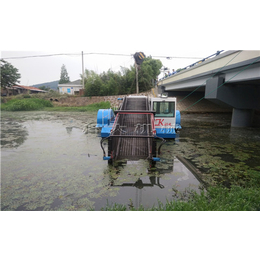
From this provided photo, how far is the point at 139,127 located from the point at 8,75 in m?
37.0

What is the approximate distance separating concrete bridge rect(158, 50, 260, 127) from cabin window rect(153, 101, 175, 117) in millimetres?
3783

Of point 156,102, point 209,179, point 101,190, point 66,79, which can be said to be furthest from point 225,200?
point 66,79

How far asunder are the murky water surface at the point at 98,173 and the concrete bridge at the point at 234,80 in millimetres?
3827

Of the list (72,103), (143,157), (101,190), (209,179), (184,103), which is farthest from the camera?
(72,103)

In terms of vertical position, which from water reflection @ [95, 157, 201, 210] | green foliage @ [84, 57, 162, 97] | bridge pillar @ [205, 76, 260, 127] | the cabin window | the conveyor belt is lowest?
water reflection @ [95, 157, 201, 210]

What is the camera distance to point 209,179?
5594 millimetres

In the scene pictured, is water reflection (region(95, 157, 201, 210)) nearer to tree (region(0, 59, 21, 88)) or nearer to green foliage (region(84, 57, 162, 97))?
green foliage (region(84, 57, 162, 97))

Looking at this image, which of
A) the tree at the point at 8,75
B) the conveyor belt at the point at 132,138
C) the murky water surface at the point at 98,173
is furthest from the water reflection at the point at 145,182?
the tree at the point at 8,75

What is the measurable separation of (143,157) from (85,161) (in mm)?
2129

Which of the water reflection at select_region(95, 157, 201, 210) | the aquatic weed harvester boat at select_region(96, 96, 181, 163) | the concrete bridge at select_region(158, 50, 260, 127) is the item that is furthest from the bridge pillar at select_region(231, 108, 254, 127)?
the water reflection at select_region(95, 157, 201, 210)

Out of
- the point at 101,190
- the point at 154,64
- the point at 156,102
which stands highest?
the point at 154,64

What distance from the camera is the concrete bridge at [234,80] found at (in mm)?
9742

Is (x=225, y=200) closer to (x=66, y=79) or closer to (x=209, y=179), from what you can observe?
(x=209, y=179)

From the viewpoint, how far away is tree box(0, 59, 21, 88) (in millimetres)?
35125
